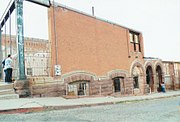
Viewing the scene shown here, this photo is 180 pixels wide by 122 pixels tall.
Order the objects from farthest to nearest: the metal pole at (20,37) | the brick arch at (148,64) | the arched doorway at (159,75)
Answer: the arched doorway at (159,75) < the brick arch at (148,64) < the metal pole at (20,37)

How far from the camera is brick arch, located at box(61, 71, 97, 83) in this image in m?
13.9

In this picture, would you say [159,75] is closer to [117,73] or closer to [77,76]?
[117,73]

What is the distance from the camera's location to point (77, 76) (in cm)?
1477

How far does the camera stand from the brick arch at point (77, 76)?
13934mm

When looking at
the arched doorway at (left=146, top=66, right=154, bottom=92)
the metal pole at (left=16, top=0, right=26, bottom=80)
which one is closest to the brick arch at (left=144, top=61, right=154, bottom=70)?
the arched doorway at (left=146, top=66, right=154, bottom=92)

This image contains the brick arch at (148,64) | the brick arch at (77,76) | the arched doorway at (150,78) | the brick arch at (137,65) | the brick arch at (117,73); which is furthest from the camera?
the arched doorway at (150,78)

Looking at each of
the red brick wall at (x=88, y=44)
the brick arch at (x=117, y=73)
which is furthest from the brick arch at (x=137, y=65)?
the brick arch at (x=117, y=73)

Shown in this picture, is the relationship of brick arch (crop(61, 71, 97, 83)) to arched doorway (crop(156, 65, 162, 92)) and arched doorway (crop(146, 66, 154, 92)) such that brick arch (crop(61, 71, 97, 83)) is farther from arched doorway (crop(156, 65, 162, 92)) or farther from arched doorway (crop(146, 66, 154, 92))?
arched doorway (crop(156, 65, 162, 92))

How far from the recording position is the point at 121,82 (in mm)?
19562

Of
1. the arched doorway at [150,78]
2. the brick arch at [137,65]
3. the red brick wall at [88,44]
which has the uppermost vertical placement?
the red brick wall at [88,44]

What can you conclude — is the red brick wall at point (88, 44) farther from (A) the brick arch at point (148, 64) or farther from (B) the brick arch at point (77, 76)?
(A) the brick arch at point (148, 64)

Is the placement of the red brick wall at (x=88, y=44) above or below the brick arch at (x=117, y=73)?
above

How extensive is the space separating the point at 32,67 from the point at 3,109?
16.3 feet

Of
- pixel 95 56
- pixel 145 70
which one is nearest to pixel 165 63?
pixel 145 70
